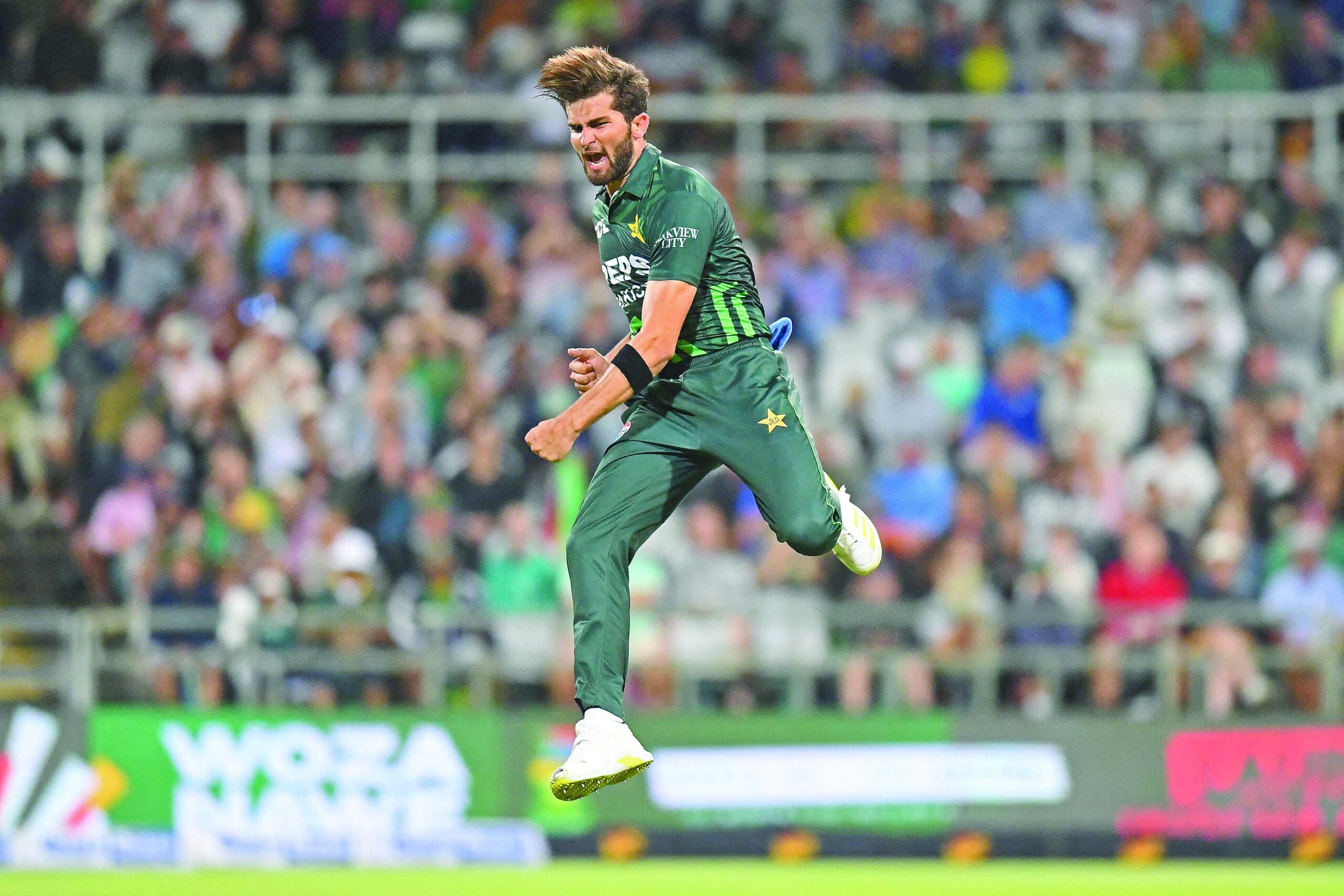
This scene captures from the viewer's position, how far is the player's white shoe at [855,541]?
366 inches

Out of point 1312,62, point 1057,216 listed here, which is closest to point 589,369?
point 1057,216

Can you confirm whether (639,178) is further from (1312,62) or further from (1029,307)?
(1312,62)

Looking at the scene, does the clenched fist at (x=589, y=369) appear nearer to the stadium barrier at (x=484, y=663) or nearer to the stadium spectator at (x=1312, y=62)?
the stadium barrier at (x=484, y=663)

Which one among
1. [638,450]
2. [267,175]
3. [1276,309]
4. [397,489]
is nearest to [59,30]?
[267,175]

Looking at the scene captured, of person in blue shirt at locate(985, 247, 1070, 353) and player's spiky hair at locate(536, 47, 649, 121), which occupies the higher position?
player's spiky hair at locate(536, 47, 649, 121)

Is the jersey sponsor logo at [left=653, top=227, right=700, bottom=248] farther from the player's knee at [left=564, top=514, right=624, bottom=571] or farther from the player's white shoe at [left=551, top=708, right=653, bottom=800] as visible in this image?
the player's white shoe at [left=551, top=708, right=653, bottom=800]

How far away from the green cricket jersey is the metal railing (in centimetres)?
1032

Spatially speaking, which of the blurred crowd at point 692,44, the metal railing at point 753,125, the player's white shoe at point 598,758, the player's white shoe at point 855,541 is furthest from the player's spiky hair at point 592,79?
the blurred crowd at point 692,44

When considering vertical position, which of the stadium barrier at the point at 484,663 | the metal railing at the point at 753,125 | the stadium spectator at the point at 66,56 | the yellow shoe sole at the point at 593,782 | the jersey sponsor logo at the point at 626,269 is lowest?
the stadium barrier at the point at 484,663

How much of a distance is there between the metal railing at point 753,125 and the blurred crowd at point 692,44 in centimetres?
35

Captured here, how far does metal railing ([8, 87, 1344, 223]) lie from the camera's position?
19328mm

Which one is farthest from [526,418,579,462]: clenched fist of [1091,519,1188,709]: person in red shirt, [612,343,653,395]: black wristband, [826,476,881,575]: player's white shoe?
[1091,519,1188,709]: person in red shirt

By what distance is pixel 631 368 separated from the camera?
8.22 m

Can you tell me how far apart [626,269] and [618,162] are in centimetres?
45
